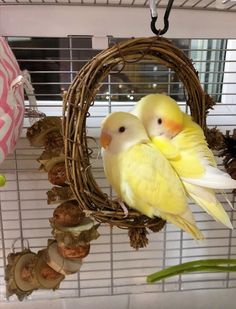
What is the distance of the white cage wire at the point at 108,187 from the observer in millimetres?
803

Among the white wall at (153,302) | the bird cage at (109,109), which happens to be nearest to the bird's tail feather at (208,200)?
the bird cage at (109,109)

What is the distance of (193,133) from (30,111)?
283 mm

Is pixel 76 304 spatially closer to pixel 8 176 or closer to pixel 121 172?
pixel 8 176

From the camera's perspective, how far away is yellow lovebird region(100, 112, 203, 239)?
1.64 feet

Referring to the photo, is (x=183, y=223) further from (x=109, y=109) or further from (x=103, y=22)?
(x=103, y=22)

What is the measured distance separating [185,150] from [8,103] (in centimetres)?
23

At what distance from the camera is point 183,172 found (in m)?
0.51

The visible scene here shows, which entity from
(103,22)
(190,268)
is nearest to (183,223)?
(190,268)

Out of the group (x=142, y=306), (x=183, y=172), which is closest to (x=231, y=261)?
(x=183, y=172)

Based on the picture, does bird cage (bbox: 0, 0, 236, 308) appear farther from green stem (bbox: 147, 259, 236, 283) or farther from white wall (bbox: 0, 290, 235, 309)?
green stem (bbox: 147, 259, 236, 283)

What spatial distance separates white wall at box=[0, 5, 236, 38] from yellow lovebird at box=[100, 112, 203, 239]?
0.30 metres

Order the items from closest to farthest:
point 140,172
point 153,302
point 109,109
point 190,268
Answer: point 140,172 < point 190,268 < point 109,109 < point 153,302

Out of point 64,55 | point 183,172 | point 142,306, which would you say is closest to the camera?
point 183,172

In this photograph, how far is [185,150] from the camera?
0.52 metres
